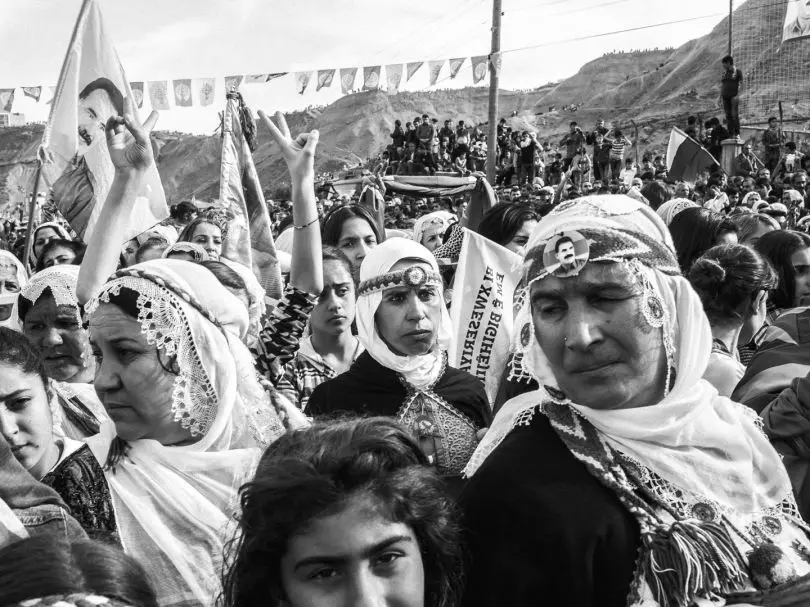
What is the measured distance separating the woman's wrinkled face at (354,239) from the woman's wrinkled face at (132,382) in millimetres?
2623

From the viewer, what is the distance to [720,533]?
1.87 meters

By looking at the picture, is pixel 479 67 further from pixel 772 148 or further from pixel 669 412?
pixel 669 412

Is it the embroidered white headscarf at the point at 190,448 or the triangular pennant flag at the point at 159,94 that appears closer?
the embroidered white headscarf at the point at 190,448

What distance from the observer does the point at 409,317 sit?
3.52 meters

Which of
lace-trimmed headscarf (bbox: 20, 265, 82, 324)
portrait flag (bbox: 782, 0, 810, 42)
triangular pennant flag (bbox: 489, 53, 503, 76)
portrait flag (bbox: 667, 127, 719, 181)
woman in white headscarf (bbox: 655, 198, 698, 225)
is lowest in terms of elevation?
lace-trimmed headscarf (bbox: 20, 265, 82, 324)

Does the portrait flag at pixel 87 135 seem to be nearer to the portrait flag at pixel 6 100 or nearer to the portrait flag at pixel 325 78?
the portrait flag at pixel 6 100

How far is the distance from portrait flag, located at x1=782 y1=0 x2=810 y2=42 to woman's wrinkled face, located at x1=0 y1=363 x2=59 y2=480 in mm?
26525

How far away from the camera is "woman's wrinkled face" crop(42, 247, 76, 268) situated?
5066 millimetres

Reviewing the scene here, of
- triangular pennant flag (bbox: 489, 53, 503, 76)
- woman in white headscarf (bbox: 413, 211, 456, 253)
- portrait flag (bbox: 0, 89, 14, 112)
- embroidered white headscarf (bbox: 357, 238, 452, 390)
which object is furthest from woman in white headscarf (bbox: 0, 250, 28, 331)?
portrait flag (bbox: 0, 89, 14, 112)

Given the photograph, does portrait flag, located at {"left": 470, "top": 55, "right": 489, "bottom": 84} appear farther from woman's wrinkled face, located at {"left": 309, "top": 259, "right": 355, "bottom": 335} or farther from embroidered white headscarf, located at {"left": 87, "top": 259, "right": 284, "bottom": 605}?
embroidered white headscarf, located at {"left": 87, "top": 259, "right": 284, "bottom": 605}

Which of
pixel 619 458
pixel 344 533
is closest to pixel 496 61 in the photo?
pixel 619 458

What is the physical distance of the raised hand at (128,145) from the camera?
360 centimetres

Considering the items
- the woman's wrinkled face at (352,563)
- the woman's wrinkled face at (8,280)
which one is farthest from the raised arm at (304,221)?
the woman's wrinkled face at (352,563)

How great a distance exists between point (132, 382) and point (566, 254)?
117cm
